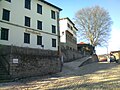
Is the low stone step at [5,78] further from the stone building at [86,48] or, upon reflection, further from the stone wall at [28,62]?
the stone building at [86,48]

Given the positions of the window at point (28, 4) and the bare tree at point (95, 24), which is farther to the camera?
the bare tree at point (95, 24)

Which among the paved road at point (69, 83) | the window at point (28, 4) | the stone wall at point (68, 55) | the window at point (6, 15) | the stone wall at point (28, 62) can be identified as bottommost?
the paved road at point (69, 83)

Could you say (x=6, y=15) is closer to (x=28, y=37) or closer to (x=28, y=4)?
(x=28, y=37)

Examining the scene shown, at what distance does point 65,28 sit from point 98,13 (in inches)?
A: 386

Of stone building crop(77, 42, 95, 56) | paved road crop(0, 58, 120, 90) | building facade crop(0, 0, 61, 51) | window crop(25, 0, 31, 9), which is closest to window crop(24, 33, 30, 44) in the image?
building facade crop(0, 0, 61, 51)

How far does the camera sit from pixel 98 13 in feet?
196

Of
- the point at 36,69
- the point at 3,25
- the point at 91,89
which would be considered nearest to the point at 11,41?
the point at 3,25

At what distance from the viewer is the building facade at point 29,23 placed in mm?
31648

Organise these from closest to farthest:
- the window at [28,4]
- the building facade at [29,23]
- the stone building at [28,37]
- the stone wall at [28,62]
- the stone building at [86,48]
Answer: the stone wall at [28,62], the stone building at [28,37], the building facade at [29,23], the window at [28,4], the stone building at [86,48]

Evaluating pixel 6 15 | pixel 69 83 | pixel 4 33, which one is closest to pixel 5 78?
pixel 69 83

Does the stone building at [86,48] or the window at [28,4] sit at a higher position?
the window at [28,4]

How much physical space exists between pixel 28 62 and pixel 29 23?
1250cm

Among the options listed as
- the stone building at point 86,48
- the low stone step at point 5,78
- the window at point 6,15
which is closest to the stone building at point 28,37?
the window at point 6,15

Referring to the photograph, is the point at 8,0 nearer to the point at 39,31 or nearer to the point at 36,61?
the point at 39,31
